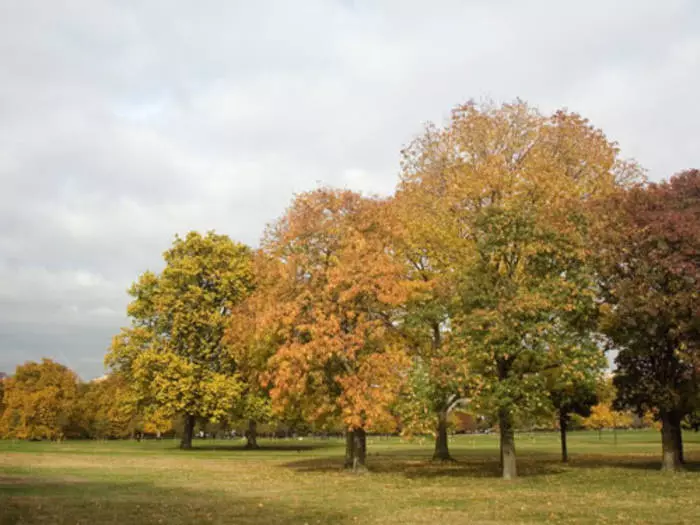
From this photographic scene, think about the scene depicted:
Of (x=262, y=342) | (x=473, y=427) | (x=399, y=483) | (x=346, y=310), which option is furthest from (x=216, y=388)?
(x=473, y=427)

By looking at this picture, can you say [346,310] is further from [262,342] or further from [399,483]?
[399,483]

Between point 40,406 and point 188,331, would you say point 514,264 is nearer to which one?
point 188,331

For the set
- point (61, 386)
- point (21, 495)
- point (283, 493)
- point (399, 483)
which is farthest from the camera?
point (61, 386)

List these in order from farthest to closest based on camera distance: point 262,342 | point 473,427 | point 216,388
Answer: point 473,427
point 216,388
point 262,342

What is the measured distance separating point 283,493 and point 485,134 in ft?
83.2

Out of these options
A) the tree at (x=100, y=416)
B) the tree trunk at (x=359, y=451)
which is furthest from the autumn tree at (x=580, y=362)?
the tree at (x=100, y=416)

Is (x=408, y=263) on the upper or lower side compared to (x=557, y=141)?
lower

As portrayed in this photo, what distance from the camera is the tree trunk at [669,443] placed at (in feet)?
110

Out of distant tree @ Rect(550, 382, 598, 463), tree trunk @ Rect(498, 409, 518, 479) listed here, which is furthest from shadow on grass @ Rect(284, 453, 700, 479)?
Answer: distant tree @ Rect(550, 382, 598, 463)

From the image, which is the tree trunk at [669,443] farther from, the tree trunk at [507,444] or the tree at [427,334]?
the tree at [427,334]

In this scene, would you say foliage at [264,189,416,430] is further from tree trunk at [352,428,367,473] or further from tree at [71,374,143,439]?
tree at [71,374,143,439]

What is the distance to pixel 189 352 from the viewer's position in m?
58.8

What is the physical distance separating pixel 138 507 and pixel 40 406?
71371 mm

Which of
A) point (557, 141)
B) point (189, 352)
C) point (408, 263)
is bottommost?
point (189, 352)
